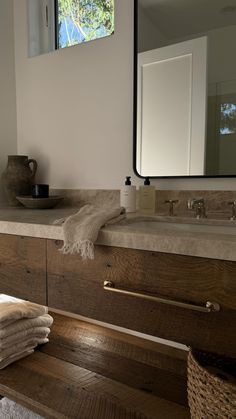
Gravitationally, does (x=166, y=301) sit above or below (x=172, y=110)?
below

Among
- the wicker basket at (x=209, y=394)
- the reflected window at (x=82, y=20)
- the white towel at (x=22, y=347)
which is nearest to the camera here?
the wicker basket at (x=209, y=394)

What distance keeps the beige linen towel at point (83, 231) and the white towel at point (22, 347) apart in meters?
0.58

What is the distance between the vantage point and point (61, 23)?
1.72m

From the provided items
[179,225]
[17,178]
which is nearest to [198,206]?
[179,225]

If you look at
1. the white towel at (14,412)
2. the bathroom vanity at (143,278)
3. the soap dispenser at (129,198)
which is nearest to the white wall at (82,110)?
the soap dispenser at (129,198)

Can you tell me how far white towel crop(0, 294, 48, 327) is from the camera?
122 centimetres

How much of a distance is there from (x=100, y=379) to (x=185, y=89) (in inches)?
43.4

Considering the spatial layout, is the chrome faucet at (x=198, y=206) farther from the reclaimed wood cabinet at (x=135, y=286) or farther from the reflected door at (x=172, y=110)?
the reclaimed wood cabinet at (x=135, y=286)

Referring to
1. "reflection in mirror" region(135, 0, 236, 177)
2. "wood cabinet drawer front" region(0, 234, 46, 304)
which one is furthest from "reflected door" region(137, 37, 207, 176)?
"wood cabinet drawer front" region(0, 234, 46, 304)

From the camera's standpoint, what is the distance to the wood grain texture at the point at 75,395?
0.96m

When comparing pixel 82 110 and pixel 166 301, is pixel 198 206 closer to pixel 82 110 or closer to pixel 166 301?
pixel 166 301

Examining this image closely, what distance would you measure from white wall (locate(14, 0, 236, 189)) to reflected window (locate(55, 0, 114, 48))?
0.10 metres

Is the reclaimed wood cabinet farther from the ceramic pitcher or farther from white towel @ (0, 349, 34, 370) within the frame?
the ceramic pitcher

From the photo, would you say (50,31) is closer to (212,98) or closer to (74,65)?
(74,65)
